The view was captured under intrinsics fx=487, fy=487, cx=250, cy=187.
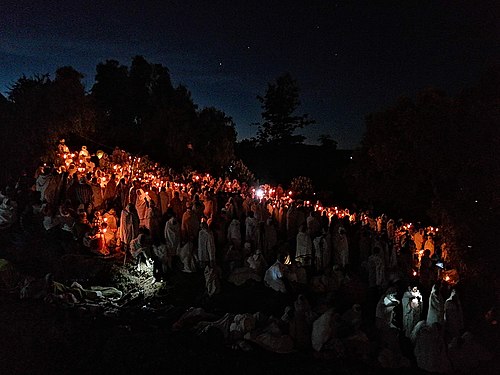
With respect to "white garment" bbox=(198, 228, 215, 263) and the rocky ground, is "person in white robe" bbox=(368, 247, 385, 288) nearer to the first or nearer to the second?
the rocky ground

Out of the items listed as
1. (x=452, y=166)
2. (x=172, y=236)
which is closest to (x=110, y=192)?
(x=172, y=236)

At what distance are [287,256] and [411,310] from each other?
11.8 feet

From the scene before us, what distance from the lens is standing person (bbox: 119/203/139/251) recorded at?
12859 millimetres

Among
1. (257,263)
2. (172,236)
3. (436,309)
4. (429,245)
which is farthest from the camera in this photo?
(429,245)

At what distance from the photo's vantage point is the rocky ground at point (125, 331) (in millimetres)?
8383

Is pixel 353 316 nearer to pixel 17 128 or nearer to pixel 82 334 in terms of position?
pixel 82 334

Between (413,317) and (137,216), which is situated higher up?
(137,216)

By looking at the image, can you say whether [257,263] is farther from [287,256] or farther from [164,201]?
[164,201]

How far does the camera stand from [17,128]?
1922cm

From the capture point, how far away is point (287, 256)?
12.6 metres

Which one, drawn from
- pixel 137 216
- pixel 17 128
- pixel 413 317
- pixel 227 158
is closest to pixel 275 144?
pixel 227 158

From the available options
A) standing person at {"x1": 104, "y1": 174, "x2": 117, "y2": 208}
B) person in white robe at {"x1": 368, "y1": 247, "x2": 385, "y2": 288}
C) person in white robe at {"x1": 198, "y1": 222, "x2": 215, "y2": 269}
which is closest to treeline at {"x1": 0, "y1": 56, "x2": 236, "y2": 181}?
standing person at {"x1": 104, "y1": 174, "x2": 117, "y2": 208}

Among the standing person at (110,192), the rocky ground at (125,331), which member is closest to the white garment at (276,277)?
the rocky ground at (125,331)

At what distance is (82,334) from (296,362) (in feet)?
13.3
